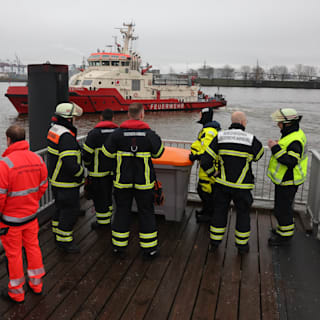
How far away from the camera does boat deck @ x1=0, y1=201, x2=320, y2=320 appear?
2512 millimetres

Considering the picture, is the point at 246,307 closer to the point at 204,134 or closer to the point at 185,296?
the point at 185,296

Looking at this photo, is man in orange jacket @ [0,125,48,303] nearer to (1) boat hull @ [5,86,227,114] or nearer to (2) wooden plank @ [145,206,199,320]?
(2) wooden plank @ [145,206,199,320]

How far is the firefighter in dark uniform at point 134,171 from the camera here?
3.06m

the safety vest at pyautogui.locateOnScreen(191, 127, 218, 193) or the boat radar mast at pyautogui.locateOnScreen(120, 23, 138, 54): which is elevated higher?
the boat radar mast at pyautogui.locateOnScreen(120, 23, 138, 54)

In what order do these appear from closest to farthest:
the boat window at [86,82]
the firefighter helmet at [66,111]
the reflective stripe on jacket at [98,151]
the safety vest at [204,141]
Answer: the firefighter helmet at [66,111], the reflective stripe on jacket at [98,151], the safety vest at [204,141], the boat window at [86,82]

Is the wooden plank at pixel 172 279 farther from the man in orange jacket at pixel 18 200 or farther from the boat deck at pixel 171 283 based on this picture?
the man in orange jacket at pixel 18 200

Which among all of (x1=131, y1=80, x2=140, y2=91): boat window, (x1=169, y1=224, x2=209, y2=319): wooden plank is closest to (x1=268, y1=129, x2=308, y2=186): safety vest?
(x1=169, y1=224, x2=209, y2=319): wooden plank

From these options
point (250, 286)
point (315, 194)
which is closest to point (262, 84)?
point (315, 194)

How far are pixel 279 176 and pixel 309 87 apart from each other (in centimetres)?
10372

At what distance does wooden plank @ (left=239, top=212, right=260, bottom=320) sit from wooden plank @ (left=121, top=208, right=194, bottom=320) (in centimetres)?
71

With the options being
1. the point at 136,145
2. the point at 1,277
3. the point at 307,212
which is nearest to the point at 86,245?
the point at 1,277

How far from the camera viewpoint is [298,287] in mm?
2900

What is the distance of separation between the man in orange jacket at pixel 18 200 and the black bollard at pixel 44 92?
5.19ft

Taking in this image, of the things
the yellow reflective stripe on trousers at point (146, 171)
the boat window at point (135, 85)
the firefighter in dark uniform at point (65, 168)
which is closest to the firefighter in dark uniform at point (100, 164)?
the firefighter in dark uniform at point (65, 168)
